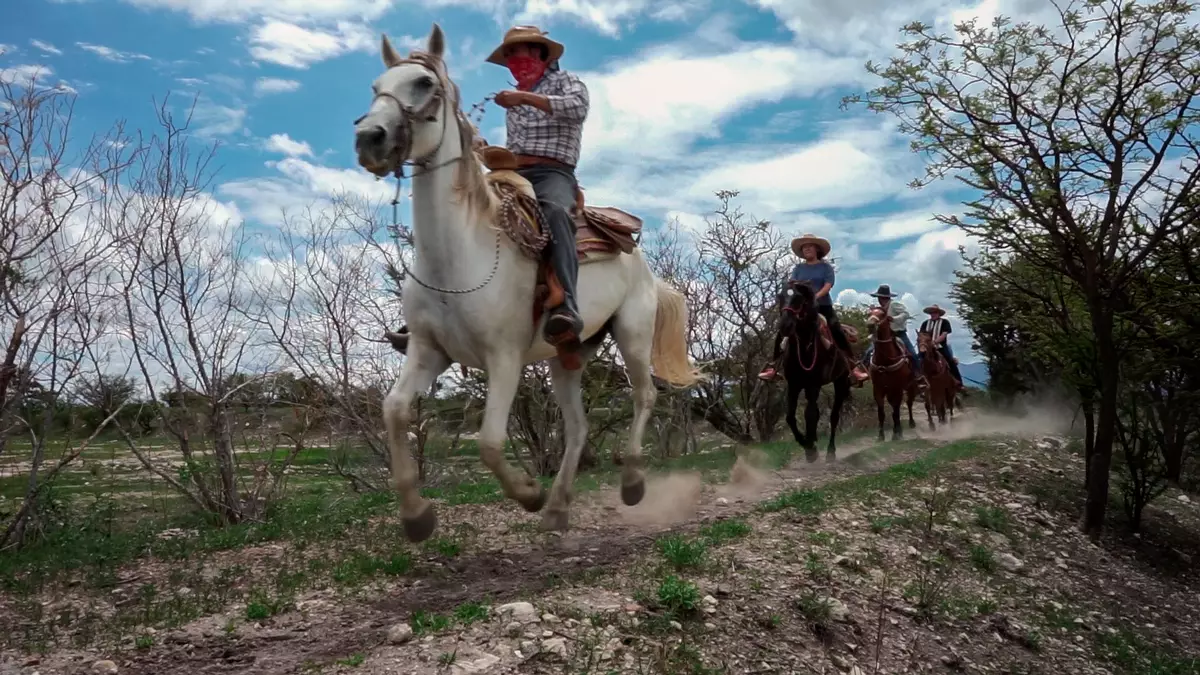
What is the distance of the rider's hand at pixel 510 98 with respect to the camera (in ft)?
16.0

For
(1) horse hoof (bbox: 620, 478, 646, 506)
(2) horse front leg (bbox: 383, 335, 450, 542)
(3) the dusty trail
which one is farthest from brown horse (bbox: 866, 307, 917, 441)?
(2) horse front leg (bbox: 383, 335, 450, 542)

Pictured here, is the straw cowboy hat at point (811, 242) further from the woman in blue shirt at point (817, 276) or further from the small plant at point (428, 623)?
the small plant at point (428, 623)

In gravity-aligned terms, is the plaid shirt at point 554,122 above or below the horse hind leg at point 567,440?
above

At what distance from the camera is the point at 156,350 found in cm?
791

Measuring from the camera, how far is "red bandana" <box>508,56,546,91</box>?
546cm

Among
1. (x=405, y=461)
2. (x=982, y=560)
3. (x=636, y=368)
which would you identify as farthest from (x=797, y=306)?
(x=405, y=461)

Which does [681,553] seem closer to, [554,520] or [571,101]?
[554,520]

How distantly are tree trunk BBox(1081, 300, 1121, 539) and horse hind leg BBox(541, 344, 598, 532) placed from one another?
6220mm

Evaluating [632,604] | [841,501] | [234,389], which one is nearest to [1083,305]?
[841,501]

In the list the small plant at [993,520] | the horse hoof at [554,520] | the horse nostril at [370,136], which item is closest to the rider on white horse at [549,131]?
the horse nostril at [370,136]

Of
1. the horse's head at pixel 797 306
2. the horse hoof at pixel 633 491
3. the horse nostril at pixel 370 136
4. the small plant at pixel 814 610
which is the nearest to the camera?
the horse nostril at pixel 370 136

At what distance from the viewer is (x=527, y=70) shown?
17.9 feet

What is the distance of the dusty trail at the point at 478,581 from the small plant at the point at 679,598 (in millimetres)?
670

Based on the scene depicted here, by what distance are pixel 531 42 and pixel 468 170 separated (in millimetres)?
1169
